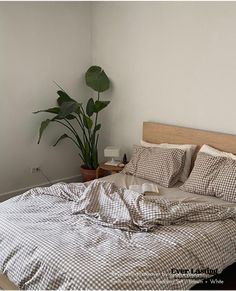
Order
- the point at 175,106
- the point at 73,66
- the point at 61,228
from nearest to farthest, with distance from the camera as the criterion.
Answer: the point at 61,228 → the point at 175,106 → the point at 73,66

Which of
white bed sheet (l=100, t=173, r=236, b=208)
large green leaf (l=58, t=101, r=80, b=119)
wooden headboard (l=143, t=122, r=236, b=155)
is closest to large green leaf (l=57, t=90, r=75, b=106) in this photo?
large green leaf (l=58, t=101, r=80, b=119)

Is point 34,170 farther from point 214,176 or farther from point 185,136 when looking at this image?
point 214,176

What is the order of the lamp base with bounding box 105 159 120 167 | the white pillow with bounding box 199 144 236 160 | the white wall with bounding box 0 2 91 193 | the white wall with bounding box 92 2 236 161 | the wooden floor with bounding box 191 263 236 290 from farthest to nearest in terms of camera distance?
the lamp base with bounding box 105 159 120 167 → the white wall with bounding box 0 2 91 193 → the white wall with bounding box 92 2 236 161 → the white pillow with bounding box 199 144 236 160 → the wooden floor with bounding box 191 263 236 290

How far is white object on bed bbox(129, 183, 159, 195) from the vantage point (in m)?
2.75

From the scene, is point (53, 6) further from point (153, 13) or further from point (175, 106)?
point (175, 106)

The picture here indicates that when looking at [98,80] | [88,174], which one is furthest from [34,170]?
[98,80]

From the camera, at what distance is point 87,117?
3.72m

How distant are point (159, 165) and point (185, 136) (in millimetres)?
439

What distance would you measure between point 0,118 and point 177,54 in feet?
6.54

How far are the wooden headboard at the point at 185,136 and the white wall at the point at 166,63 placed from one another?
0.10m

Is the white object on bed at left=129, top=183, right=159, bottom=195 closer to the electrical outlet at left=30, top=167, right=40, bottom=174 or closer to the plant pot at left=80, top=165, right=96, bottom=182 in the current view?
the plant pot at left=80, top=165, right=96, bottom=182

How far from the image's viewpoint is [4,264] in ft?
6.38

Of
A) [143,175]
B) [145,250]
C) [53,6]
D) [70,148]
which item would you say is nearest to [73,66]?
[53,6]

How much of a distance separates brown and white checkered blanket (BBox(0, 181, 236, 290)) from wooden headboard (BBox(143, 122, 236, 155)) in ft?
2.63
